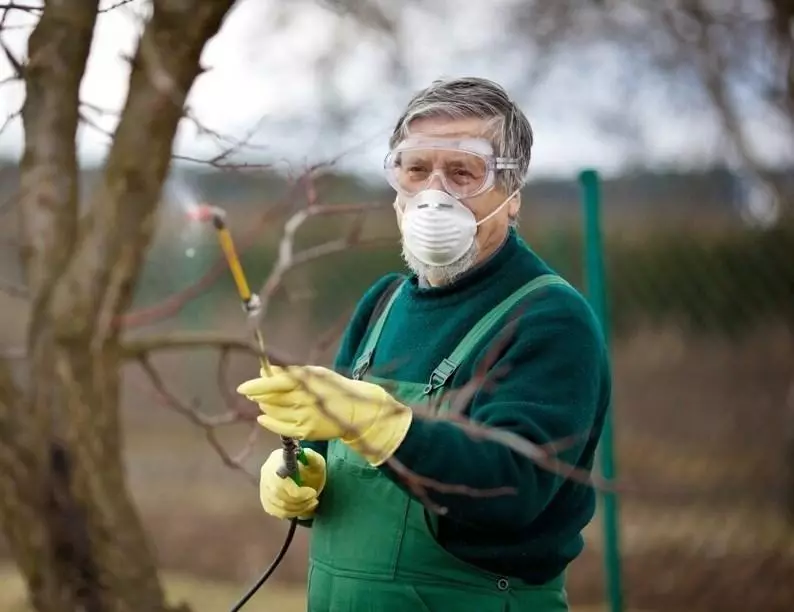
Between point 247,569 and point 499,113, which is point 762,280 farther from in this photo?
point 499,113

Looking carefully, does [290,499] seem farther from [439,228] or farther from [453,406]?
[439,228]

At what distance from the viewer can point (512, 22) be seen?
830 cm

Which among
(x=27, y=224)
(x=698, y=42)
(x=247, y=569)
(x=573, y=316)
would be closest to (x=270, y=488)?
(x=573, y=316)

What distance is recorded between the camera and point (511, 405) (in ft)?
5.70

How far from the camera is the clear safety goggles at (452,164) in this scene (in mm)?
1959

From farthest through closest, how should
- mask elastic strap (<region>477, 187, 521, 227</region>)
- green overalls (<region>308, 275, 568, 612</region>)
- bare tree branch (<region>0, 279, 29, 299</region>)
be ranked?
bare tree branch (<region>0, 279, 29, 299</region>)
mask elastic strap (<region>477, 187, 521, 227</region>)
green overalls (<region>308, 275, 568, 612</region>)

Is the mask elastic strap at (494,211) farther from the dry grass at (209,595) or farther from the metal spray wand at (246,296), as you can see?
the dry grass at (209,595)

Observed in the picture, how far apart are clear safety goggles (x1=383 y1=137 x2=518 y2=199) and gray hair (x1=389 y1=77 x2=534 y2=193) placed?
3 centimetres

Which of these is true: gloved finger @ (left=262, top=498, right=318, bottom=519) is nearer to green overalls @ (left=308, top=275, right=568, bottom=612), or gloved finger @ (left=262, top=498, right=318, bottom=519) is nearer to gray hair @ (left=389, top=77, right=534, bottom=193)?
green overalls @ (left=308, top=275, right=568, bottom=612)

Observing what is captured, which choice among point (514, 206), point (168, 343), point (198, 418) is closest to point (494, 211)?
point (514, 206)

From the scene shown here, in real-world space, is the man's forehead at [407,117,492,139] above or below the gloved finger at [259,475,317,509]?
above

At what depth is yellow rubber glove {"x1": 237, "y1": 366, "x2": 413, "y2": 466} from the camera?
1.64 m

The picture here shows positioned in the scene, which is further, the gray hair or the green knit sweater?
the gray hair

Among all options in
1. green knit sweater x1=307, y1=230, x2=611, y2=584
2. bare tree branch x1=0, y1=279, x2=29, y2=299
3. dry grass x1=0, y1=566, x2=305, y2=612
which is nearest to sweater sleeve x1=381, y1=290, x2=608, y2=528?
green knit sweater x1=307, y1=230, x2=611, y2=584
